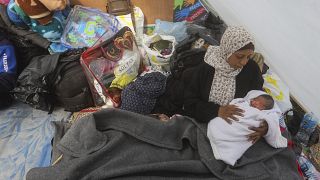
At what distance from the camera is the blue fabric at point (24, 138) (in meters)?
1.44

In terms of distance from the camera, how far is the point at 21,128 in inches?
64.1

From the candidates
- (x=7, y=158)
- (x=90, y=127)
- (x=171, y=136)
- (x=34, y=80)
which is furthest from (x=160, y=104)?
(x=7, y=158)

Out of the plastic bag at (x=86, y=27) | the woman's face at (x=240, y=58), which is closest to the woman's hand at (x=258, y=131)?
the woman's face at (x=240, y=58)

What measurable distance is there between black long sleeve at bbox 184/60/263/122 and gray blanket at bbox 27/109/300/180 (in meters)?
0.06

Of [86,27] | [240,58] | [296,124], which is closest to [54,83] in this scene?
[86,27]

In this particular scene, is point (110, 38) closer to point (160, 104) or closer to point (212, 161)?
point (160, 104)

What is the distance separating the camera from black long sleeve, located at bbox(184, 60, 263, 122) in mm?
1356

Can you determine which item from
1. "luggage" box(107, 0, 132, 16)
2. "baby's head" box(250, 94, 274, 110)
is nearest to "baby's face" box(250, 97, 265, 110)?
"baby's head" box(250, 94, 274, 110)

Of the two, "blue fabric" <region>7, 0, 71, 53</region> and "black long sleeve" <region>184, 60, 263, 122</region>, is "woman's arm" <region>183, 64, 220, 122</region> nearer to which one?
"black long sleeve" <region>184, 60, 263, 122</region>

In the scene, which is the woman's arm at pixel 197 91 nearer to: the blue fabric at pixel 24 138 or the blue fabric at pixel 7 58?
the blue fabric at pixel 24 138

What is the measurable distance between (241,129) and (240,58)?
295mm

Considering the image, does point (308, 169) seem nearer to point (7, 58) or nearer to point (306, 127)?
point (306, 127)

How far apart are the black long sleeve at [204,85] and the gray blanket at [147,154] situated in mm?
63

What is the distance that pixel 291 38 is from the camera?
55.8 inches
